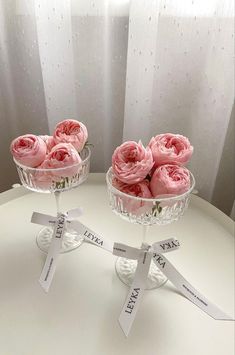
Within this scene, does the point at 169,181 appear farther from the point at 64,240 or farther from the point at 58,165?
the point at 64,240

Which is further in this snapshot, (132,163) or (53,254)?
(53,254)

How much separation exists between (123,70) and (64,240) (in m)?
0.50

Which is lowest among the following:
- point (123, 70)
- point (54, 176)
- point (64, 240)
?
point (64, 240)

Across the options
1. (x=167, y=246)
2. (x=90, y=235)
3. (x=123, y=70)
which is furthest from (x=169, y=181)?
(x=123, y=70)

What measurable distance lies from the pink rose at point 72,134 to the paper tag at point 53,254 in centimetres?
18

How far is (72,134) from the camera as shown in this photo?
69 centimetres

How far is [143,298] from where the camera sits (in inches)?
26.4

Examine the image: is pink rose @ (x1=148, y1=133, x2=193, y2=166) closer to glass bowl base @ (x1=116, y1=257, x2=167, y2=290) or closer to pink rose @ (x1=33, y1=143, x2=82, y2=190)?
pink rose @ (x1=33, y1=143, x2=82, y2=190)

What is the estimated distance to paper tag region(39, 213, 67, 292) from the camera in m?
0.69

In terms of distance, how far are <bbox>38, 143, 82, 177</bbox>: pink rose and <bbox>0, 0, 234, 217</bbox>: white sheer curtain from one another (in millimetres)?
363

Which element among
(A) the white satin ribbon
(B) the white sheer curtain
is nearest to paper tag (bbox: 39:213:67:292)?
(A) the white satin ribbon

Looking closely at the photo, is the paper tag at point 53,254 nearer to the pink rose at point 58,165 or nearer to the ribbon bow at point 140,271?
the ribbon bow at point 140,271

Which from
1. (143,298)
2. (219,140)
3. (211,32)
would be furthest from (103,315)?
(211,32)

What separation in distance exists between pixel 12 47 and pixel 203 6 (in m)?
0.52
